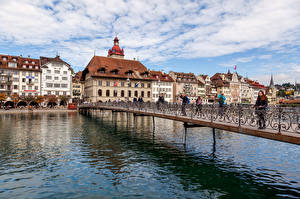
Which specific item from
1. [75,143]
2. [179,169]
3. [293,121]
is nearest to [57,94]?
[75,143]

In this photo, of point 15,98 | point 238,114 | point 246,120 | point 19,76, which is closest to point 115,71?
point 19,76

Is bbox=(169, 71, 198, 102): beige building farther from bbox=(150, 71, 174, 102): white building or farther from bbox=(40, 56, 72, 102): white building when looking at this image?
bbox=(40, 56, 72, 102): white building

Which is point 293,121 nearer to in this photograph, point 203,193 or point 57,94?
point 203,193

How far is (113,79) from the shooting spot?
79.1 meters

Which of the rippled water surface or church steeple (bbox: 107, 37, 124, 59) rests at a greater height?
church steeple (bbox: 107, 37, 124, 59)

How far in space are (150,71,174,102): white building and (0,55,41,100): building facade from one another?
129 ft

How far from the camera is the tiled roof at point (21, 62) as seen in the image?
244 feet

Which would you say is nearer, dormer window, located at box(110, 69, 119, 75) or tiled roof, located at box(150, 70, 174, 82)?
dormer window, located at box(110, 69, 119, 75)

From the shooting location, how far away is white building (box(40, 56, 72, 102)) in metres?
78.9

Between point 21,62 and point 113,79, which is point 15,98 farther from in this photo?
point 113,79

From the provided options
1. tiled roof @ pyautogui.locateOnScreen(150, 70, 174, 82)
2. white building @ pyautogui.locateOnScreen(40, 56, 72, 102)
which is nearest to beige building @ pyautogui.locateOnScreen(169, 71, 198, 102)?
tiled roof @ pyautogui.locateOnScreen(150, 70, 174, 82)

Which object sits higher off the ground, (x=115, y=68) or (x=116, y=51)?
(x=116, y=51)

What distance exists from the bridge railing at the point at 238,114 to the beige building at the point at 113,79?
43863 mm

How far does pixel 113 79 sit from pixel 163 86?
74.7 ft
